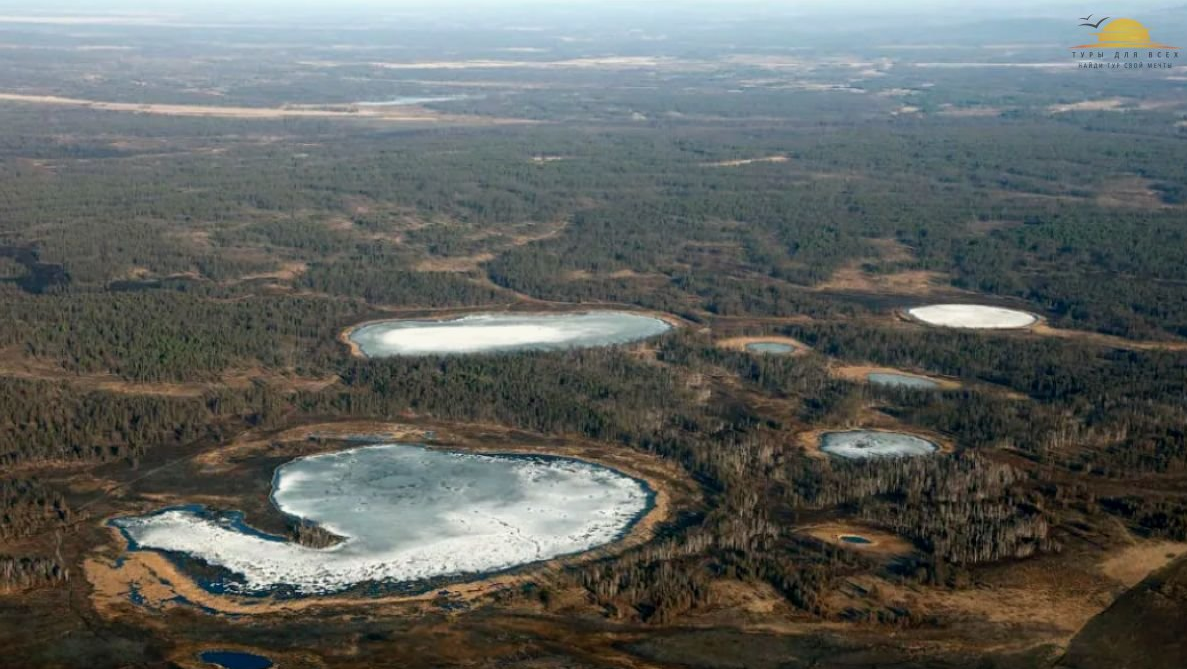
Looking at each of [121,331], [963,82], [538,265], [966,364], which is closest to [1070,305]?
[966,364]

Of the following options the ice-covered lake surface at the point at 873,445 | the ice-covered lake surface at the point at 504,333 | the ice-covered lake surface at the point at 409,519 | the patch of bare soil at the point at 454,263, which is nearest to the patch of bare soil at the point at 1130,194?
the patch of bare soil at the point at 454,263

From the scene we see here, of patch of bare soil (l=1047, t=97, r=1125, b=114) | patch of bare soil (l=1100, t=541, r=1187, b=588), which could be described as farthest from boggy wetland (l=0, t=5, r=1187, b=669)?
patch of bare soil (l=1047, t=97, r=1125, b=114)

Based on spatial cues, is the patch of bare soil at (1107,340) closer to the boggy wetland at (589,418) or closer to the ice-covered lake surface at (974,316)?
the boggy wetland at (589,418)

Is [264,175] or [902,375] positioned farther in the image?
[264,175]

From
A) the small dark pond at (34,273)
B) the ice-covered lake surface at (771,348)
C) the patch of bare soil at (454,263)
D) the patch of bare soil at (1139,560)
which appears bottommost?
the patch of bare soil at (1139,560)

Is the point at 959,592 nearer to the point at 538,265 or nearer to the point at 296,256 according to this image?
the point at 538,265

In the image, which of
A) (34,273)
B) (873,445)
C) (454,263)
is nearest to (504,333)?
(454,263)

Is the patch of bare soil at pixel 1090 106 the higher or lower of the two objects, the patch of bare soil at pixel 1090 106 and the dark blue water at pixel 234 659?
the higher
